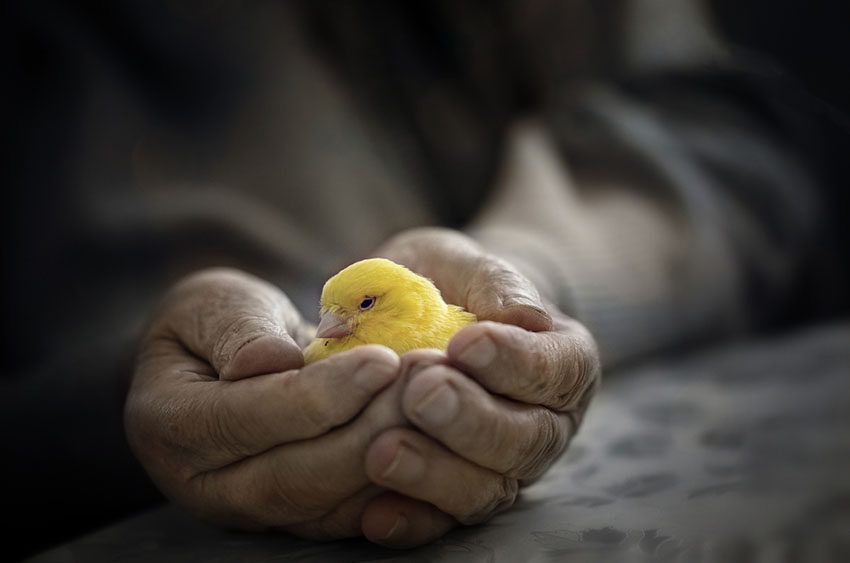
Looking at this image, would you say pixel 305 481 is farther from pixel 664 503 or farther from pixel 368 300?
pixel 664 503

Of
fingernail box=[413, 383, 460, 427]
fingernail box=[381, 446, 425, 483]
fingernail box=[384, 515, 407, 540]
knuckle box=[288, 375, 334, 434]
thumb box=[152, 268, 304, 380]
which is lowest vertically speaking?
fingernail box=[384, 515, 407, 540]

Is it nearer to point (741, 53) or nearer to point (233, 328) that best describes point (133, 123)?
point (233, 328)

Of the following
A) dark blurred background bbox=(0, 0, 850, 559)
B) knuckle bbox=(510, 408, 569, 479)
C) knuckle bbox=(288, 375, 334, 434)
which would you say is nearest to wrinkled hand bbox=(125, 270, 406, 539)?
knuckle bbox=(288, 375, 334, 434)

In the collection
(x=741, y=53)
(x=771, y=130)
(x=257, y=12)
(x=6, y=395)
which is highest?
(x=741, y=53)

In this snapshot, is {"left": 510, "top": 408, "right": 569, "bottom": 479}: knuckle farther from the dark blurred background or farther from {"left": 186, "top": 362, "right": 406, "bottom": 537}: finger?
the dark blurred background

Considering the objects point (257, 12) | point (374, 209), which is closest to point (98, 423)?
point (374, 209)

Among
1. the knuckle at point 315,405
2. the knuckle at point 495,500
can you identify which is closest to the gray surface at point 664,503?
the knuckle at point 495,500

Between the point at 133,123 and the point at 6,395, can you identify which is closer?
the point at 6,395
